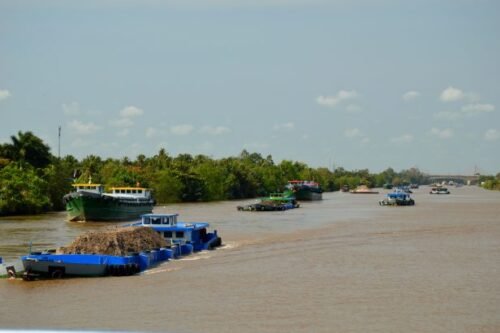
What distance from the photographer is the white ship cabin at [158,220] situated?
1679 inches

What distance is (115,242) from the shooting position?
3444 centimetres

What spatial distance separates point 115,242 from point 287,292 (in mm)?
8950

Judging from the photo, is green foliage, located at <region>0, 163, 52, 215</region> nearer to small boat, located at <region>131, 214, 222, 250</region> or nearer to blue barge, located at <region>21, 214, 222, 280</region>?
small boat, located at <region>131, 214, 222, 250</region>

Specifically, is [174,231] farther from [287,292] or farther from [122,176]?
[122,176]

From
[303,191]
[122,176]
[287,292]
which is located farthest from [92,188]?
[303,191]

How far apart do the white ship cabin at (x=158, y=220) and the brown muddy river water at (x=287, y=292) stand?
303 cm

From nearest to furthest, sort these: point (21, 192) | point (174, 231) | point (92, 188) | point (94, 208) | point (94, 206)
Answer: point (174, 231)
point (94, 208)
point (94, 206)
point (92, 188)
point (21, 192)

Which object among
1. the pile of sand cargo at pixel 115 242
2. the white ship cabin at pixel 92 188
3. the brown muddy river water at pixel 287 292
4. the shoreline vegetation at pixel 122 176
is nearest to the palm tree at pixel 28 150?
the shoreline vegetation at pixel 122 176

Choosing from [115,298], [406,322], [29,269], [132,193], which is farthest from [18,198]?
[406,322]

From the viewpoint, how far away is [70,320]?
2388 centimetres

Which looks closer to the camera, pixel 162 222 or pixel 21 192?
pixel 162 222

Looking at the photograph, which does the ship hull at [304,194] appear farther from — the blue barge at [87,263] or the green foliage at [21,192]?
the blue barge at [87,263]

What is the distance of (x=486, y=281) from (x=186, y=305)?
12874 mm

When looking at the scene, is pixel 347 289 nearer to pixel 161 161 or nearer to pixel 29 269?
pixel 29 269
